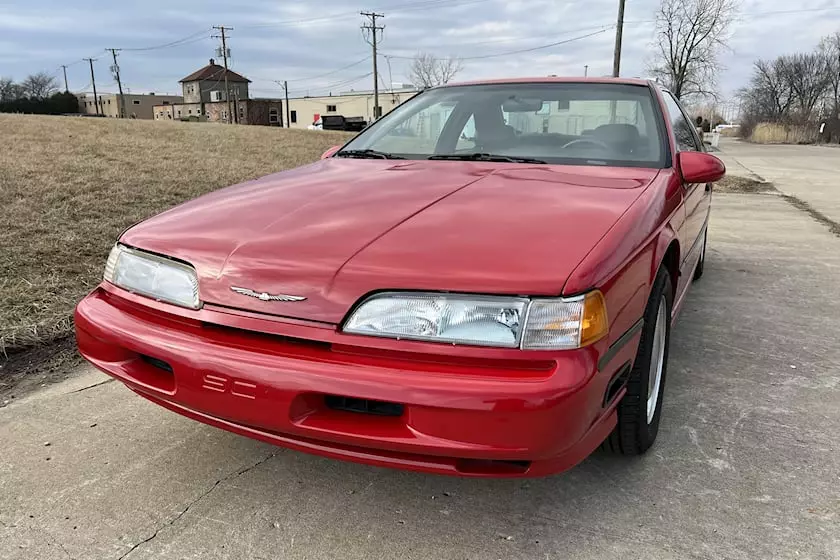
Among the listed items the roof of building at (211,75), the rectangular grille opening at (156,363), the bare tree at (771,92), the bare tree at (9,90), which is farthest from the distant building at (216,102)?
the rectangular grille opening at (156,363)

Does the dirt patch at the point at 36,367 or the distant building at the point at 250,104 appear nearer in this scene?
the dirt patch at the point at 36,367

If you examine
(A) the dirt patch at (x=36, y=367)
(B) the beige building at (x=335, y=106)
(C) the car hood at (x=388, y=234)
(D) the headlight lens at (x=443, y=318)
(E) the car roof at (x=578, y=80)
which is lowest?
(A) the dirt patch at (x=36, y=367)

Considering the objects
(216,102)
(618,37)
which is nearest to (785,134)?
(618,37)

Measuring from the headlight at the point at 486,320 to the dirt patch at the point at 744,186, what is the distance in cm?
1102

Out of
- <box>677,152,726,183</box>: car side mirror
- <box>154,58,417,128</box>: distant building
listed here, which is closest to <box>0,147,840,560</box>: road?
<box>677,152,726,183</box>: car side mirror

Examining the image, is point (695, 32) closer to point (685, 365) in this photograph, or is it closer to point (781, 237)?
point (781, 237)

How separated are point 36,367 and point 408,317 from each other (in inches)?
92.9

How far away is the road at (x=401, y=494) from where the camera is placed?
1.80m

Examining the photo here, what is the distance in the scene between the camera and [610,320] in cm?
163

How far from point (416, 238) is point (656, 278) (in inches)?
35.0

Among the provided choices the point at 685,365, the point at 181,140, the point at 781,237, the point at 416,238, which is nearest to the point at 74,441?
the point at 416,238

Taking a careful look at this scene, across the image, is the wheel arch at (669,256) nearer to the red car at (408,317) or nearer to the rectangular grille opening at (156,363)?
the red car at (408,317)

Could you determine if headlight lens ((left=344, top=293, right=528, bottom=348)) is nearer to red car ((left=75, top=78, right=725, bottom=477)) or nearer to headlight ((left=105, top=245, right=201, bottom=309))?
red car ((left=75, top=78, right=725, bottom=477))

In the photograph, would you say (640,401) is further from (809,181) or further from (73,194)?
(809,181)
